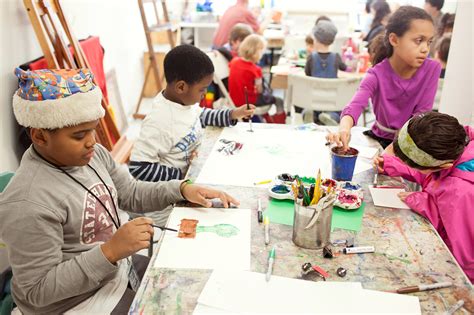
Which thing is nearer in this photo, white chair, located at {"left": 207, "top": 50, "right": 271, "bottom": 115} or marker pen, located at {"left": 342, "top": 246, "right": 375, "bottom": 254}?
marker pen, located at {"left": 342, "top": 246, "right": 375, "bottom": 254}

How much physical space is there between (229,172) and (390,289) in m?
0.73

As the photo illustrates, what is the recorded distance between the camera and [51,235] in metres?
1.04

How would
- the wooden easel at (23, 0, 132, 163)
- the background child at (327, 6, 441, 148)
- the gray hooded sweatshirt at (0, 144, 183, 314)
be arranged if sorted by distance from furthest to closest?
the wooden easel at (23, 0, 132, 163), the background child at (327, 6, 441, 148), the gray hooded sweatshirt at (0, 144, 183, 314)

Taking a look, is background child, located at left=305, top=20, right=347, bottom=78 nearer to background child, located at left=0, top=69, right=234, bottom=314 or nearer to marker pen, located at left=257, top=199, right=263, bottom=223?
marker pen, located at left=257, top=199, right=263, bottom=223

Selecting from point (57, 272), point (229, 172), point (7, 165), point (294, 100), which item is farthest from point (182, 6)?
point (57, 272)

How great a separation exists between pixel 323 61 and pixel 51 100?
2.85 metres

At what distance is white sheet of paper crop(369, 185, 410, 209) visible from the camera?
133 centimetres

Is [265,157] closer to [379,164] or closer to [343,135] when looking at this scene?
[343,135]

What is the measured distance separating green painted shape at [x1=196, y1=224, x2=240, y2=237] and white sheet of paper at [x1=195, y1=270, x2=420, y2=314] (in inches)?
7.0

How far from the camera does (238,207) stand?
1.30 metres

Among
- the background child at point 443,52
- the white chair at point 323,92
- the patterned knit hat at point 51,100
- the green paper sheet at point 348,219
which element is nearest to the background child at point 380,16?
the background child at point 443,52

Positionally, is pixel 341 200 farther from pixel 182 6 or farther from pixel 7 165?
pixel 182 6

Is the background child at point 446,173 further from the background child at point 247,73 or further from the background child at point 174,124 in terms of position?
the background child at point 247,73

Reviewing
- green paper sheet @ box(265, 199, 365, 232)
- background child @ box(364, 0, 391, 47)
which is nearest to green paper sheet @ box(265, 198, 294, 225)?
green paper sheet @ box(265, 199, 365, 232)
